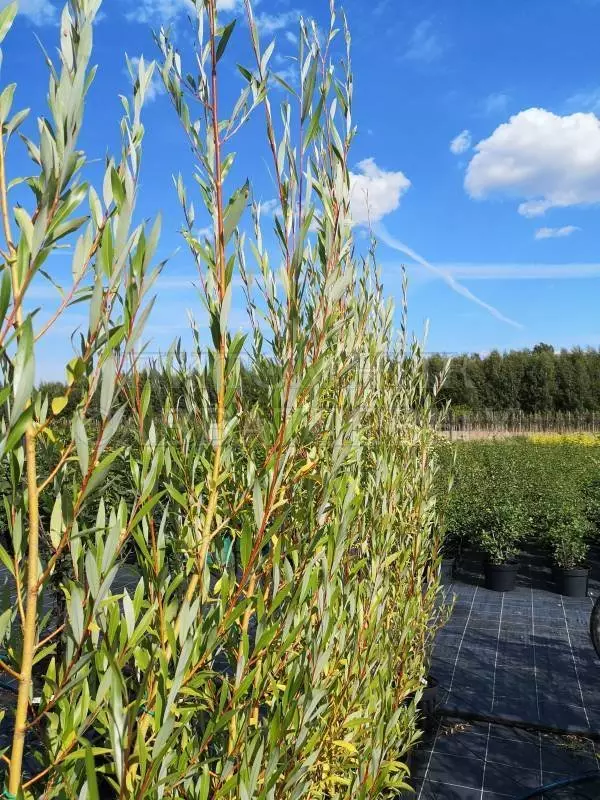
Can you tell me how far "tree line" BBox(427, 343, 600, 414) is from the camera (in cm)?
3553

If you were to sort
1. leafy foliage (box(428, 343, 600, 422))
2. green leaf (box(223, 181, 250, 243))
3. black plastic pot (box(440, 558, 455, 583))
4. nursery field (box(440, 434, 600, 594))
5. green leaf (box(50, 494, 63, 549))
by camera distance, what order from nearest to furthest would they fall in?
green leaf (box(50, 494, 63, 549))
green leaf (box(223, 181, 250, 243))
nursery field (box(440, 434, 600, 594))
black plastic pot (box(440, 558, 455, 583))
leafy foliage (box(428, 343, 600, 422))

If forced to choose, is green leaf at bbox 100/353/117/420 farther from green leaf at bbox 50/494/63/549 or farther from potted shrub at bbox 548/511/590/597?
potted shrub at bbox 548/511/590/597

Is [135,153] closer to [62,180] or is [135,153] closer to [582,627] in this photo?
[62,180]

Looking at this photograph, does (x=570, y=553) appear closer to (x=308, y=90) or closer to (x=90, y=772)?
(x=308, y=90)

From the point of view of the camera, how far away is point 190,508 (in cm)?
164

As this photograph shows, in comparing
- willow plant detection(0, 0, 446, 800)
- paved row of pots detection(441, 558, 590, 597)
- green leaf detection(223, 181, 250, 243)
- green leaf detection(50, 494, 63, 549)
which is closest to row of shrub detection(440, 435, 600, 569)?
paved row of pots detection(441, 558, 590, 597)

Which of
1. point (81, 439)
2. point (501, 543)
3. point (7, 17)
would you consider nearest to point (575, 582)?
point (501, 543)

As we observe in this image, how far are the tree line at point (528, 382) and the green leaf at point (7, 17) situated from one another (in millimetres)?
34952

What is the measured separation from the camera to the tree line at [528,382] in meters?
35.5

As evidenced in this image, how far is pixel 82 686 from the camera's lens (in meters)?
1.20

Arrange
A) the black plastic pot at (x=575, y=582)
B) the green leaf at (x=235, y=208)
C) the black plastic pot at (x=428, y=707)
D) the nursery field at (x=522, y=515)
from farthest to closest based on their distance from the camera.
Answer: the nursery field at (x=522, y=515), the black plastic pot at (x=575, y=582), the black plastic pot at (x=428, y=707), the green leaf at (x=235, y=208)

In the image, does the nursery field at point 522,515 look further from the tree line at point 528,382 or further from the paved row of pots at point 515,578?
the tree line at point 528,382

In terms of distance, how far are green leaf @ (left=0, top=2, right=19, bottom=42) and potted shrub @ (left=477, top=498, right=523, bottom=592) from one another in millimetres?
8532

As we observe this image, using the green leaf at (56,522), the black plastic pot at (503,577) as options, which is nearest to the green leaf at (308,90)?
the green leaf at (56,522)
